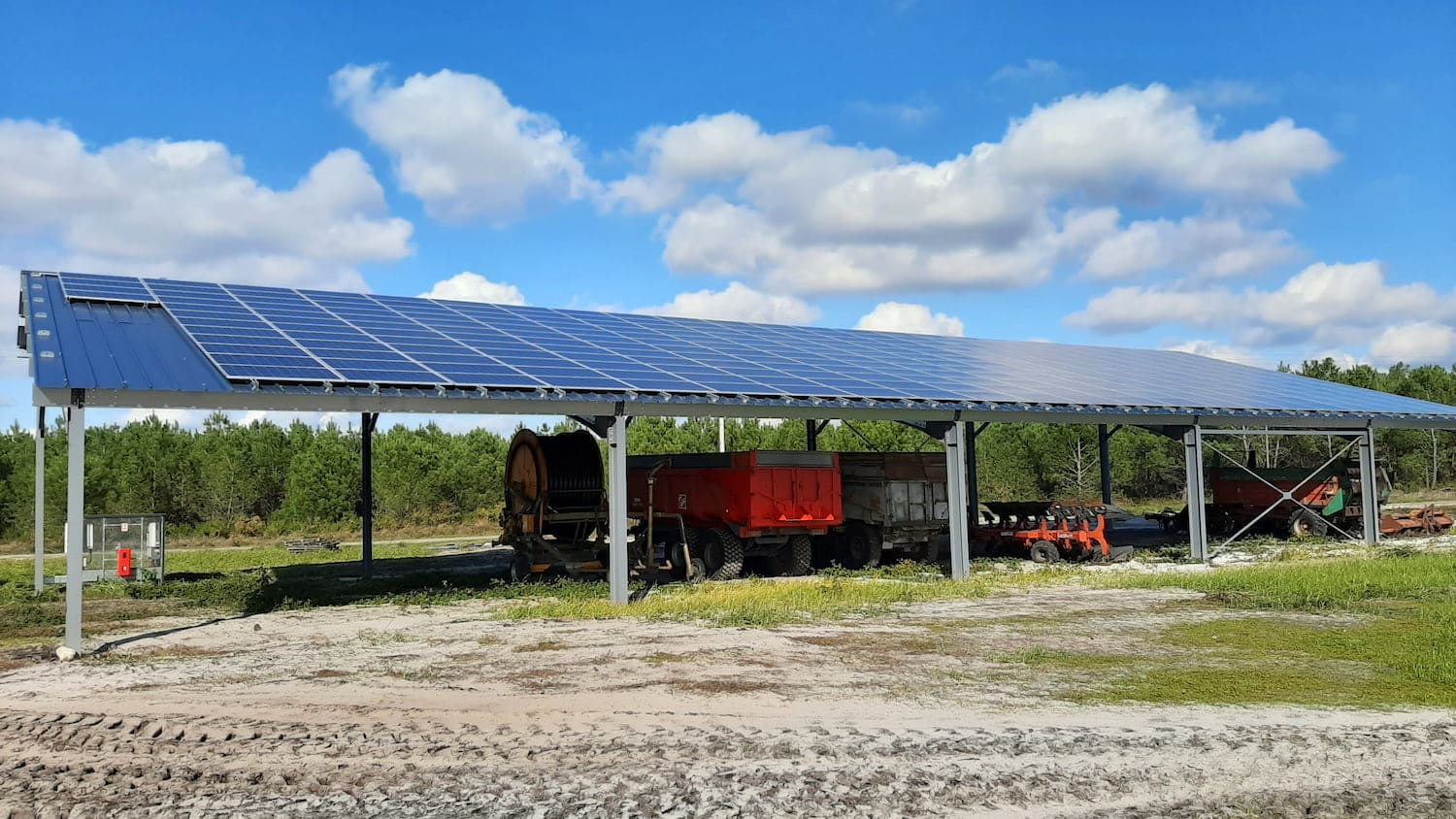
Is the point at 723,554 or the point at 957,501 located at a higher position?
the point at 957,501

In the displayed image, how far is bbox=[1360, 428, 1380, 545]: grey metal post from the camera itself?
2706 centimetres

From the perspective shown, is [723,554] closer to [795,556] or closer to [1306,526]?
[795,556]

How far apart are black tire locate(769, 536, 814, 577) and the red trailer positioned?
0.8 inches

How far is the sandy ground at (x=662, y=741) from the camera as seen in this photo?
707 centimetres

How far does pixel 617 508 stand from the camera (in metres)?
16.8

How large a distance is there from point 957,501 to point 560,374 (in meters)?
8.02

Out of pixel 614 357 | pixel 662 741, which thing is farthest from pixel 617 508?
pixel 662 741

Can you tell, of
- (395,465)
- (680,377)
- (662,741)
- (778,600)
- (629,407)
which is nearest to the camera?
(662,741)

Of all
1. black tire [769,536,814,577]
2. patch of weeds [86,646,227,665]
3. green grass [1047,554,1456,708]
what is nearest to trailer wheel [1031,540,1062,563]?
green grass [1047,554,1456,708]

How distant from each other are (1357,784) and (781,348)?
18980mm

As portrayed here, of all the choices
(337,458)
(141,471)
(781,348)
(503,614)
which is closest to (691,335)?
(781,348)

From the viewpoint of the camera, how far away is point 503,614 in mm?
16281

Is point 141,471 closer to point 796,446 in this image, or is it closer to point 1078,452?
point 796,446

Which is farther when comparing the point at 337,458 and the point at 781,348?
the point at 337,458
